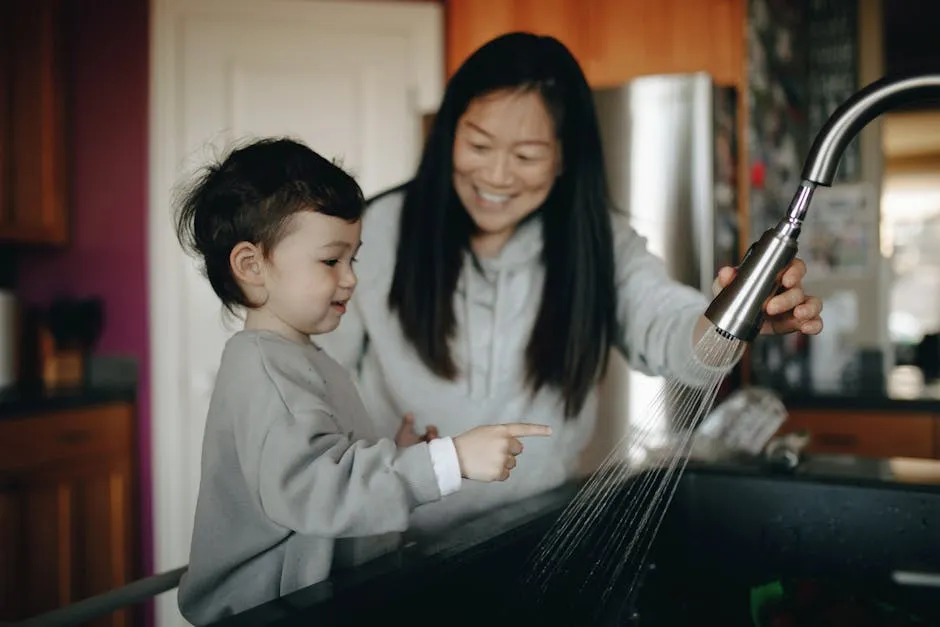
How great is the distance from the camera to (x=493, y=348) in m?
0.74

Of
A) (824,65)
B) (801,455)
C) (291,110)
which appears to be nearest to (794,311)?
(801,455)

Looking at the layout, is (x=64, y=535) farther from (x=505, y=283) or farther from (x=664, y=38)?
(x=664, y=38)

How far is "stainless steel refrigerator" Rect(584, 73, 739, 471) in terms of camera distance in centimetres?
175

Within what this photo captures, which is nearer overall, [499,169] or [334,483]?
[334,483]

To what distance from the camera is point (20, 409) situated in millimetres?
1547

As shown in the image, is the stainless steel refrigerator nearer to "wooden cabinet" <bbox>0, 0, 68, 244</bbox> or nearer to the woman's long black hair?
the woman's long black hair

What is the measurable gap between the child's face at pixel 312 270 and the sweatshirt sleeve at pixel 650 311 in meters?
0.36

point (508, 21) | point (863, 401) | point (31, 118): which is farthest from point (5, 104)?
point (863, 401)

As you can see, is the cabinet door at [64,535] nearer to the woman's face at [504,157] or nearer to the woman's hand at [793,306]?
the woman's face at [504,157]

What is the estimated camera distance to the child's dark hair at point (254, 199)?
46 centimetres

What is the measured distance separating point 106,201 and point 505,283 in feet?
5.08

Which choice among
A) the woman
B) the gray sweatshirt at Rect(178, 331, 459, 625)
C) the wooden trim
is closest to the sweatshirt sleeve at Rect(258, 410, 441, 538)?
the gray sweatshirt at Rect(178, 331, 459, 625)

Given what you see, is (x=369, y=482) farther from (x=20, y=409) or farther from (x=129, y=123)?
(x=129, y=123)

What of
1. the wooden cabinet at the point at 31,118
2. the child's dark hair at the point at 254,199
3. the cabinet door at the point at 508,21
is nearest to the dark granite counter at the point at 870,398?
the cabinet door at the point at 508,21
